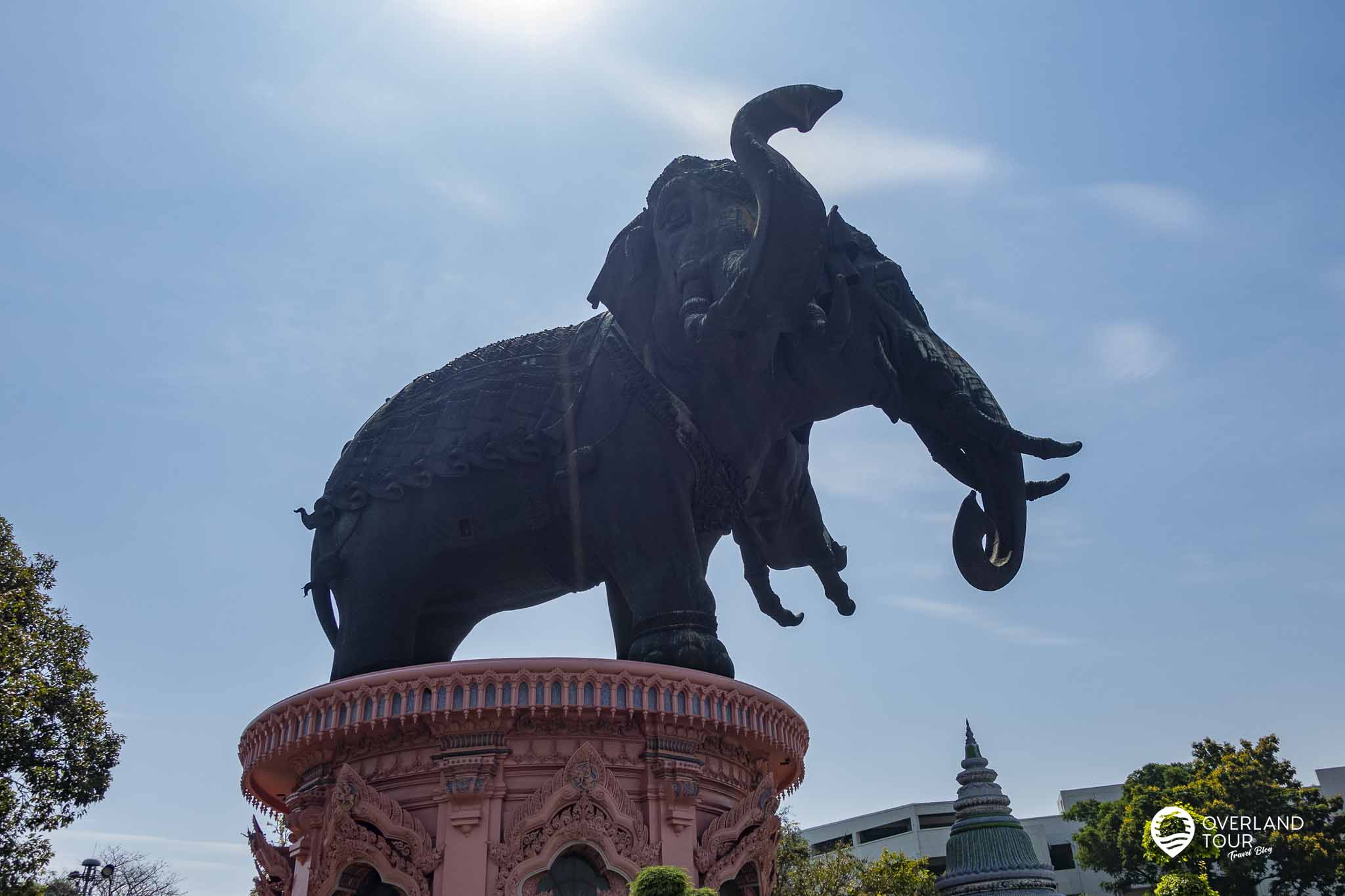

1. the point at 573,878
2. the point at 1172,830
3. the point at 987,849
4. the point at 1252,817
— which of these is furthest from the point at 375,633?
the point at 1252,817

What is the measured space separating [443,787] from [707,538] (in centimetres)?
330

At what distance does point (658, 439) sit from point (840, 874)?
20887 mm

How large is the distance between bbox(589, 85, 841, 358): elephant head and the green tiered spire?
9.47 metres

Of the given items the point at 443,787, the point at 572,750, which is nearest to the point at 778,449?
the point at 572,750

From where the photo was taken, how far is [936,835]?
178 feet

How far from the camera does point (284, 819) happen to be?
950 centimetres

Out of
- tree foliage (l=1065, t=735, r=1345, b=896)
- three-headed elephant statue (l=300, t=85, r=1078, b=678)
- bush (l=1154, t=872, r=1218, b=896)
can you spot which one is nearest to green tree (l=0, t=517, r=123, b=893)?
three-headed elephant statue (l=300, t=85, r=1078, b=678)

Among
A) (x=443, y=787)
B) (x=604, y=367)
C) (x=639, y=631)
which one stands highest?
(x=604, y=367)

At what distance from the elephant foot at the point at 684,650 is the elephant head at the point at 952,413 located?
2685mm

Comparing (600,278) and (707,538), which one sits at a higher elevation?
(600,278)

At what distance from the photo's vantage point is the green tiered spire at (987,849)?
15.3 m

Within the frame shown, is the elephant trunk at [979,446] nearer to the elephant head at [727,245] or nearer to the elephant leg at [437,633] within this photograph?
the elephant head at [727,245]

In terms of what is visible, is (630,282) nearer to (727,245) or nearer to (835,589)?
(727,245)

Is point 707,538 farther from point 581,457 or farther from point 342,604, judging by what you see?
point 342,604
